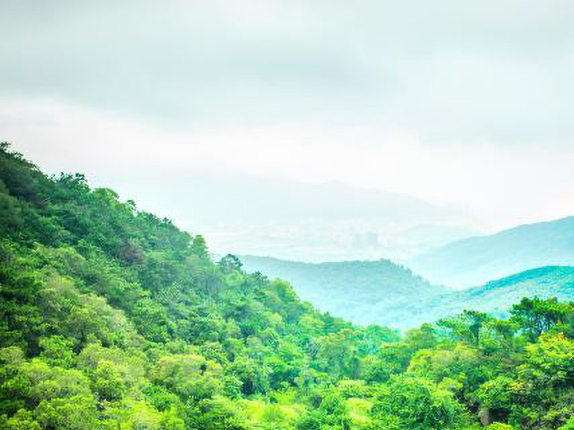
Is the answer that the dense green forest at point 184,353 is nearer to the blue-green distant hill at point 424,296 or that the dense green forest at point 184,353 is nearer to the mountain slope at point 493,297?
the blue-green distant hill at point 424,296

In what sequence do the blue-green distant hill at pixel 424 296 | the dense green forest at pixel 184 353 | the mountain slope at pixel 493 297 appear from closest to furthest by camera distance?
the dense green forest at pixel 184 353, the mountain slope at pixel 493 297, the blue-green distant hill at pixel 424 296

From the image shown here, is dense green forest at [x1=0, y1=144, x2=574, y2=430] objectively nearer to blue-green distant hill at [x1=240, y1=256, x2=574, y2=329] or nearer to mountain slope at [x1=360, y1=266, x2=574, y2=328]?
blue-green distant hill at [x1=240, y1=256, x2=574, y2=329]

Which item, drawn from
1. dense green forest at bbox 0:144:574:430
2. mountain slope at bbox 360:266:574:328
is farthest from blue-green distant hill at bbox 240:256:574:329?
dense green forest at bbox 0:144:574:430

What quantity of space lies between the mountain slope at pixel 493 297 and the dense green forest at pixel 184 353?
167 ft

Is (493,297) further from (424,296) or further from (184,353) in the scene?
(184,353)

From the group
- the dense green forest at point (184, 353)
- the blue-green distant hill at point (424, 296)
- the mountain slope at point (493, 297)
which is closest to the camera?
the dense green forest at point (184, 353)

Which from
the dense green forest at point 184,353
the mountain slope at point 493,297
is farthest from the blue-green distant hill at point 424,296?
the dense green forest at point 184,353

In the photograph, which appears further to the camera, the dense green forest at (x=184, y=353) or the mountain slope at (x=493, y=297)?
the mountain slope at (x=493, y=297)

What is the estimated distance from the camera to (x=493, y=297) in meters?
113

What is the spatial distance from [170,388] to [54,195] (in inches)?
1014

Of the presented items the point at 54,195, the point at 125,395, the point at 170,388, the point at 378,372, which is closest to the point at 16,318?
the point at 125,395

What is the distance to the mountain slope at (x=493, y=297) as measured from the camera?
3797 inches

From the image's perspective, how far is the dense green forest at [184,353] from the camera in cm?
2119

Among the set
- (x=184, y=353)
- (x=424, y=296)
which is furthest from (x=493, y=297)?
(x=184, y=353)
